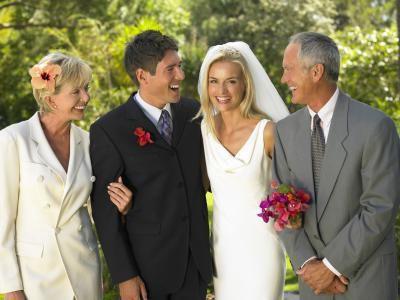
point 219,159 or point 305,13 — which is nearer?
point 219,159

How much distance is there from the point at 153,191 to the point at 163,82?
2.30ft

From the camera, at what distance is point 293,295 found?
6.00m

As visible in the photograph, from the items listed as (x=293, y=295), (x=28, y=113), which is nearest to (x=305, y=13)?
(x=28, y=113)

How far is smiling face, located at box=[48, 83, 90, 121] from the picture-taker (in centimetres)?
382

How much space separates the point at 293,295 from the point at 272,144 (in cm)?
237

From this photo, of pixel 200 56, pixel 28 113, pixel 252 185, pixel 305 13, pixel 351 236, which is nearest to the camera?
pixel 351 236

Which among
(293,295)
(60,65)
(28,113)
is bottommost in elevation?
(293,295)

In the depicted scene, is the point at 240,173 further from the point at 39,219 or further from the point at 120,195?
the point at 39,219

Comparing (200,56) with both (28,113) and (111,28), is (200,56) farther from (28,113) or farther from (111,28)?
(28,113)

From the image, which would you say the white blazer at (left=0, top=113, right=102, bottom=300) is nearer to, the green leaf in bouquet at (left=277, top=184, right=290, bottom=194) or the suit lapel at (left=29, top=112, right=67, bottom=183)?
the suit lapel at (left=29, top=112, right=67, bottom=183)

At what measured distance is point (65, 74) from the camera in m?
3.80

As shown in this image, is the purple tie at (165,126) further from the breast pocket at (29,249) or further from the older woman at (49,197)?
the breast pocket at (29,249)

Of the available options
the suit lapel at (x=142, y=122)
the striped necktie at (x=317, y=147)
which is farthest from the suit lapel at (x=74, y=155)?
the striped necktie at (x=317, y=147)

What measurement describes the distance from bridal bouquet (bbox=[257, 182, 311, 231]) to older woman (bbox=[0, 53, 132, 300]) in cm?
92
